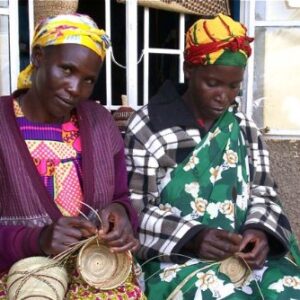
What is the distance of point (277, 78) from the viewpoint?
355cm

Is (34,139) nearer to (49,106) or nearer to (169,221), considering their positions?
(49,106)

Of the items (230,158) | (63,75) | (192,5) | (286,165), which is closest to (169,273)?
(230,158)

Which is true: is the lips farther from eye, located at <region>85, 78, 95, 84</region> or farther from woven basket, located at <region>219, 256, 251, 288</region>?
Answer: woven basket, located at <region>219, 256, 251, 288</region>

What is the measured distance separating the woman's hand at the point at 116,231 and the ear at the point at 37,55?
0.62 m

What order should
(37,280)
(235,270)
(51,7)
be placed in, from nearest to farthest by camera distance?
(37,280), (235,270), (51,7)

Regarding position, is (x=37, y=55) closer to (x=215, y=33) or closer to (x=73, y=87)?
(x=73, y=87)

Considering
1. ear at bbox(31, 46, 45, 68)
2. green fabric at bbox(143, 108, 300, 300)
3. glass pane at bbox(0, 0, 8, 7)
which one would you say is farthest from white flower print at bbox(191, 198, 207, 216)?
glass pane at bbox(0, 0, 8, 7)

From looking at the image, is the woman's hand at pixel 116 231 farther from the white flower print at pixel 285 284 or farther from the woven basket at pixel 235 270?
the white flower print at pixel 285 284

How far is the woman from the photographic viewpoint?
2111mm

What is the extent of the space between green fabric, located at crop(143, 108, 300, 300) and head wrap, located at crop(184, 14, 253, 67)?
286mm

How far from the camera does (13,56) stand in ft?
11.1

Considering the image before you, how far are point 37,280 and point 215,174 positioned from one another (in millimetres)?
976

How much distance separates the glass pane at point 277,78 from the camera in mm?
3523

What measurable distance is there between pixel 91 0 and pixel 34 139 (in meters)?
2.40
